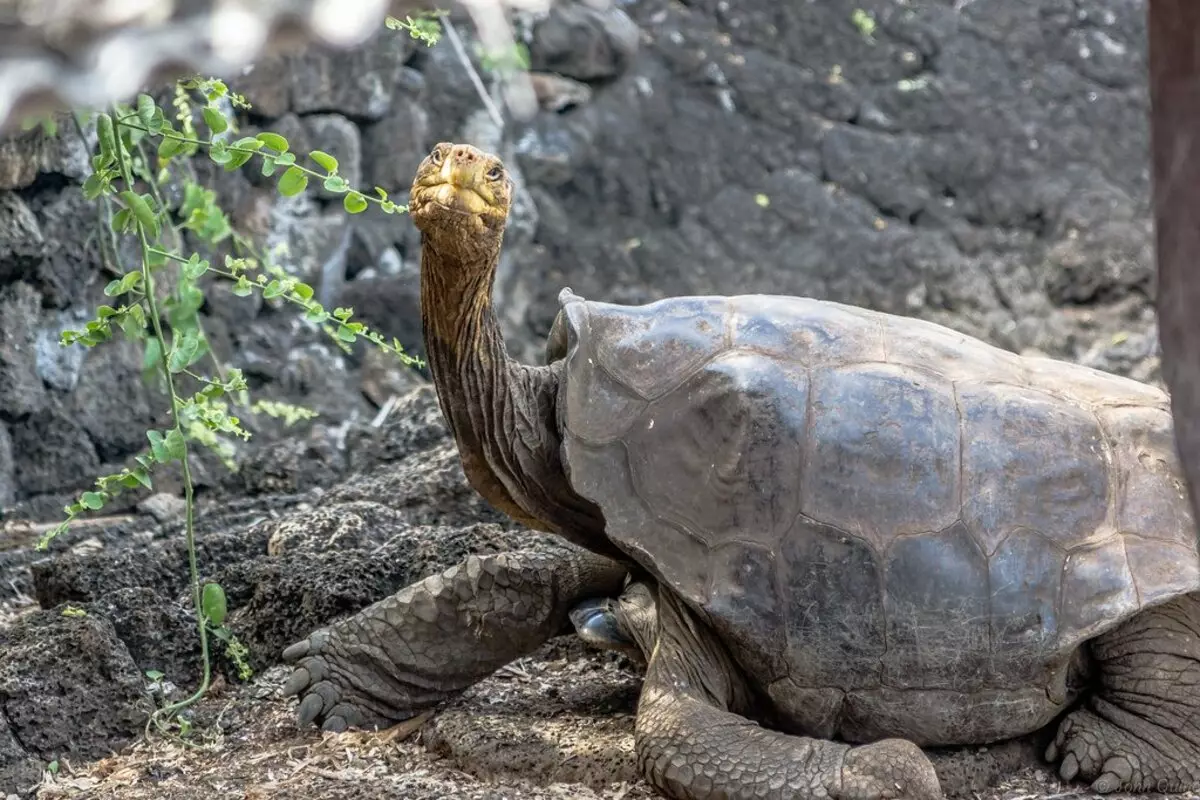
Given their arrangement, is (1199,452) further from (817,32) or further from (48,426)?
(817,32)

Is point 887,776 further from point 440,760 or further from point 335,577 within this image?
point 335,577

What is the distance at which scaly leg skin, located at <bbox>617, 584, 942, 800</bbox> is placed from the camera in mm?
3088

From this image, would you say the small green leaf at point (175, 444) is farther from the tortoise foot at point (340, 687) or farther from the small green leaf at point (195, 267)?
the tortoise foot at point (340, 687)

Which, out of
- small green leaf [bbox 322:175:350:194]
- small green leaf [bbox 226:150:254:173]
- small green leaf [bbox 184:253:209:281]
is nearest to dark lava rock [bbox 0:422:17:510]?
small green leaf [bbox 184:253:209:281]

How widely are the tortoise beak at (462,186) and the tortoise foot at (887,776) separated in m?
1.46

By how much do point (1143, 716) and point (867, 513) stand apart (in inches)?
34.3

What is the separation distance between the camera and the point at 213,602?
390cm

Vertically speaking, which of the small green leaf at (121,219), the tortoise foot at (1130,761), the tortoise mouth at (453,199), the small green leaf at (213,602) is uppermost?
the small green leaf at (121,219)

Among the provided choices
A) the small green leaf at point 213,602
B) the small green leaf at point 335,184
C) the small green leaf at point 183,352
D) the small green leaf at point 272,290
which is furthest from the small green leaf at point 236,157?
the small green leaf at point 213,602

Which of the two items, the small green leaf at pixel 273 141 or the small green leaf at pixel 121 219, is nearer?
the small green leaf at pixel 273 141

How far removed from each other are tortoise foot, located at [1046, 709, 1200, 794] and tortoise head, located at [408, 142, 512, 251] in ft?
6.09

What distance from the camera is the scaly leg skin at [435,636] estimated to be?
3.74m

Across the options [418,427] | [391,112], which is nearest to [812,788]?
[418,427]

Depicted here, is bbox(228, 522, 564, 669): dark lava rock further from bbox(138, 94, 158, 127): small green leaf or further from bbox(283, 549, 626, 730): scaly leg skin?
bbox(138, 94, 158, 127): small green leaf
